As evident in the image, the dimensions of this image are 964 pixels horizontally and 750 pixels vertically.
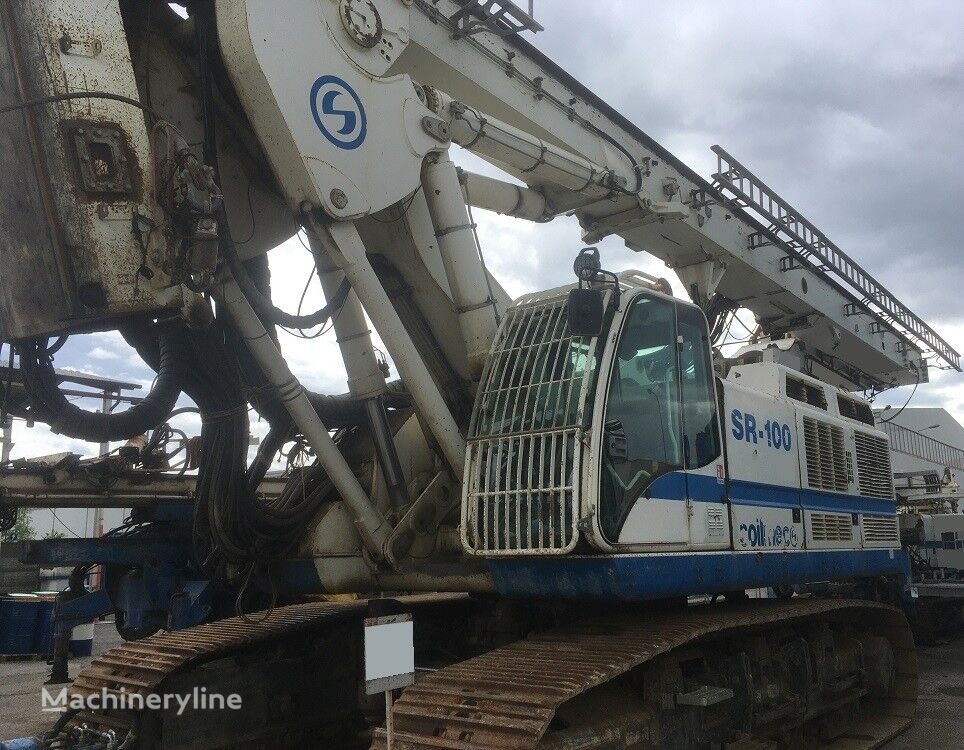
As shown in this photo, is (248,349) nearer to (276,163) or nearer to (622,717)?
(276,163)

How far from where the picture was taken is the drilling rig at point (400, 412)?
425 cm

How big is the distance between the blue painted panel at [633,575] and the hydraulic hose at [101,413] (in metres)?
2.09

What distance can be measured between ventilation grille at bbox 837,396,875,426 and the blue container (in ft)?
40.8

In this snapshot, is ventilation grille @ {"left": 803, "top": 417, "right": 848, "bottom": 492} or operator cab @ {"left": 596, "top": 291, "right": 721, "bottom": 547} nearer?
operator cab @ {"left": 596, "top": 291, "right": 721, "bottom": 547}

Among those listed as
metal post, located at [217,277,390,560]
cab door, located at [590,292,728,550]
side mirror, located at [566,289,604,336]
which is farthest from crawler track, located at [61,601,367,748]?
side mirror, located at [566,289,604,336]

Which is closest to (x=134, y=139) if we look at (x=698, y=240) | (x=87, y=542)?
(x=87, y=542)

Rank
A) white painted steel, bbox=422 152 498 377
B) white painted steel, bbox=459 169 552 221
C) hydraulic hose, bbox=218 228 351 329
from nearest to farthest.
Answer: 1. hydraulic hose, bbox=218 228 351 329
2. white painted steel, bbox=422 152 498 377
3. white painted steel, bbox=459 169 552 221

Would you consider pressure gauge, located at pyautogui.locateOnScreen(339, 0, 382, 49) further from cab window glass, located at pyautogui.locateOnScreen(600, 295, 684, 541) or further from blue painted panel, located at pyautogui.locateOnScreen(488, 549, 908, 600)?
blue painted panel, located at pyautogui.locateOnScreen(488, 549, 908, 600)

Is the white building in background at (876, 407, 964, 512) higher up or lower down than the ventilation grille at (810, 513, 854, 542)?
higher up

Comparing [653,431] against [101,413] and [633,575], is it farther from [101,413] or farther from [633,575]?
[101,413]

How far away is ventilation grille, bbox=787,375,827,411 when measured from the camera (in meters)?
7.15

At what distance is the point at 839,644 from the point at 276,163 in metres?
6.10

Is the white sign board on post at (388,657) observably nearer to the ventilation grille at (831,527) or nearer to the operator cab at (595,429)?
the operator cab at (595,429)

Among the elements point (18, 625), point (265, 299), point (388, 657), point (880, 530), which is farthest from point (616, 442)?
point (18, 625)
